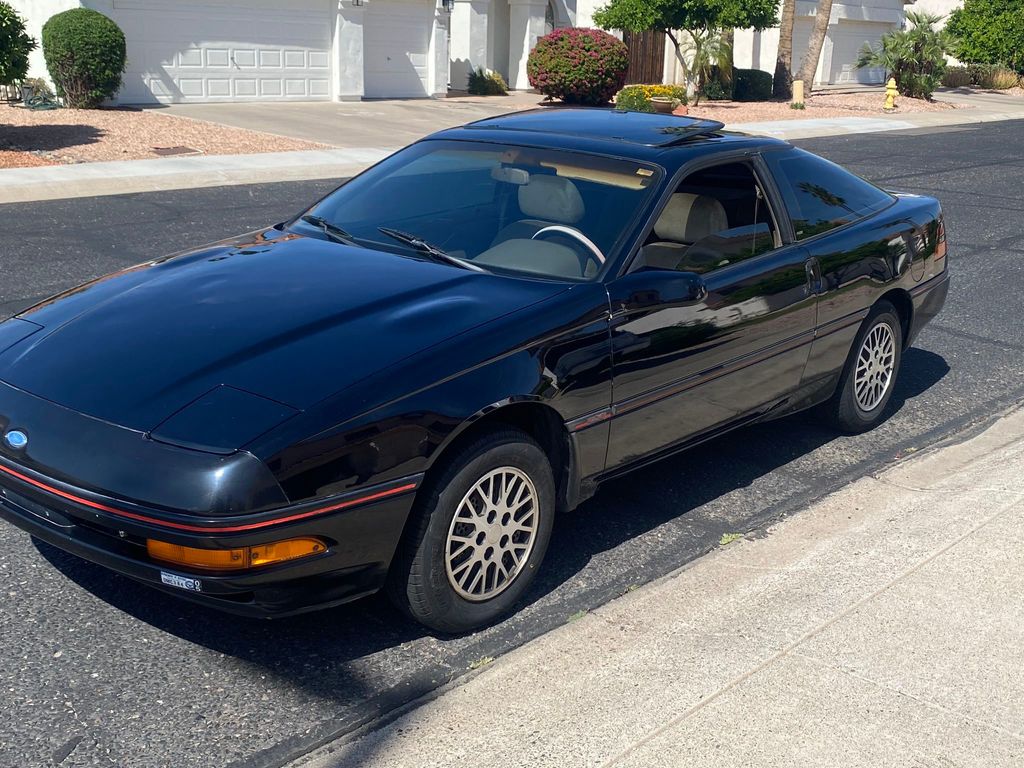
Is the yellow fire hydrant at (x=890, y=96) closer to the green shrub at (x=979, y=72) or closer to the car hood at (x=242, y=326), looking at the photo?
the green shrub at (x=979, y=72)

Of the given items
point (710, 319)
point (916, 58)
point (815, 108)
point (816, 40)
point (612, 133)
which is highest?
point (816, 40)

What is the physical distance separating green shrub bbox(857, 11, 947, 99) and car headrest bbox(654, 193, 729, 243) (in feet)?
108

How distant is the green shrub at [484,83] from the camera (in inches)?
1183

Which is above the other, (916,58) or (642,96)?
(916,58)

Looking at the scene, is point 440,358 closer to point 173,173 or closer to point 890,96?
point 173,173

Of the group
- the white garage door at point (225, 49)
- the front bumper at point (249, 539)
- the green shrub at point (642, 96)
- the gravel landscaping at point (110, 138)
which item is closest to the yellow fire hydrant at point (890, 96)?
the green shrub at point (642, 96)

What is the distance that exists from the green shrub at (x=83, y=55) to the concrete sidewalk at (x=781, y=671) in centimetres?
1902

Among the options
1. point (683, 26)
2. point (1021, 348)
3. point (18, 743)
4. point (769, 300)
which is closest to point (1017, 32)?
point (683, 26)

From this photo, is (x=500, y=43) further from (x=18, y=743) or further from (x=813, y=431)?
(x=18, y=743)

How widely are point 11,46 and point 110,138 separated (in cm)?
205

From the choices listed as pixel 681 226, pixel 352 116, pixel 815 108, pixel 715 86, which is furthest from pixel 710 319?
pixel 715 86

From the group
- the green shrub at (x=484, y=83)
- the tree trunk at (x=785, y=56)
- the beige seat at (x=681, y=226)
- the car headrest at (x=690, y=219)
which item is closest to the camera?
the beige seat at (x=681, y=226)

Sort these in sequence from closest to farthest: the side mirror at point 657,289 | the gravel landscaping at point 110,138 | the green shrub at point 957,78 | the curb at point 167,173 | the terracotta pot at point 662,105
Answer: the side mirror at point 657,289 < the curb at point 167,173 < the gravel landscaping at point 110,138 < the terracotta pot at point 662,105 < the green shrub at point 957,78

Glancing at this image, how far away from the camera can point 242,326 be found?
13.0ft
